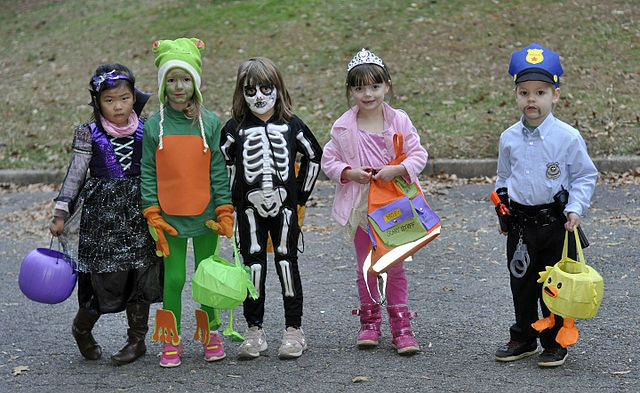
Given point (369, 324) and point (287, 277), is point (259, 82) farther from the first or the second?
point (369, 324)

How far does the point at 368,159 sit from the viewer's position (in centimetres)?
492

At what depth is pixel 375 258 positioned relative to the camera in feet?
15.8

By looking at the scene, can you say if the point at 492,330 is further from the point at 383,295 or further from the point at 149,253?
the point at 149,253

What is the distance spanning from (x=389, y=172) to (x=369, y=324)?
884 mm

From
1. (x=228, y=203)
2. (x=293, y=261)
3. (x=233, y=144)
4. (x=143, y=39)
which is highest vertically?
(x=143, y=39)

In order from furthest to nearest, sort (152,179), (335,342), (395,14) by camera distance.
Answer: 1. (395,14)
2. (335,342)
3. (152,179)

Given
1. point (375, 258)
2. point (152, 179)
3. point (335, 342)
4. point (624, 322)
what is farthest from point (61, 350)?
point (624, 322)

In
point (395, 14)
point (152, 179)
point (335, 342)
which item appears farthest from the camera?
point (395, 14)

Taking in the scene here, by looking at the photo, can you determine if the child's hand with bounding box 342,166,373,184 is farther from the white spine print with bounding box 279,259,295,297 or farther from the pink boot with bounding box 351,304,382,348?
the pink boot with bounding box 351,304,382,348

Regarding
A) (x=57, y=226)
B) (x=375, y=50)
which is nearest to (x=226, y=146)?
(x=57, y=226)

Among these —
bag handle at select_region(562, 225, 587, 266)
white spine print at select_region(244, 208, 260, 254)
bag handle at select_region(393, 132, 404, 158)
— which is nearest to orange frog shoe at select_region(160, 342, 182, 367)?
white spine print at select_region(244, 208, 260, 254)

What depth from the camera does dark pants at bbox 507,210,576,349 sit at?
15.1ft

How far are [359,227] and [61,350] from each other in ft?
6.21

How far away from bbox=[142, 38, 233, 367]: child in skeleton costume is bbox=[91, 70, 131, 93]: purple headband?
238 mm
